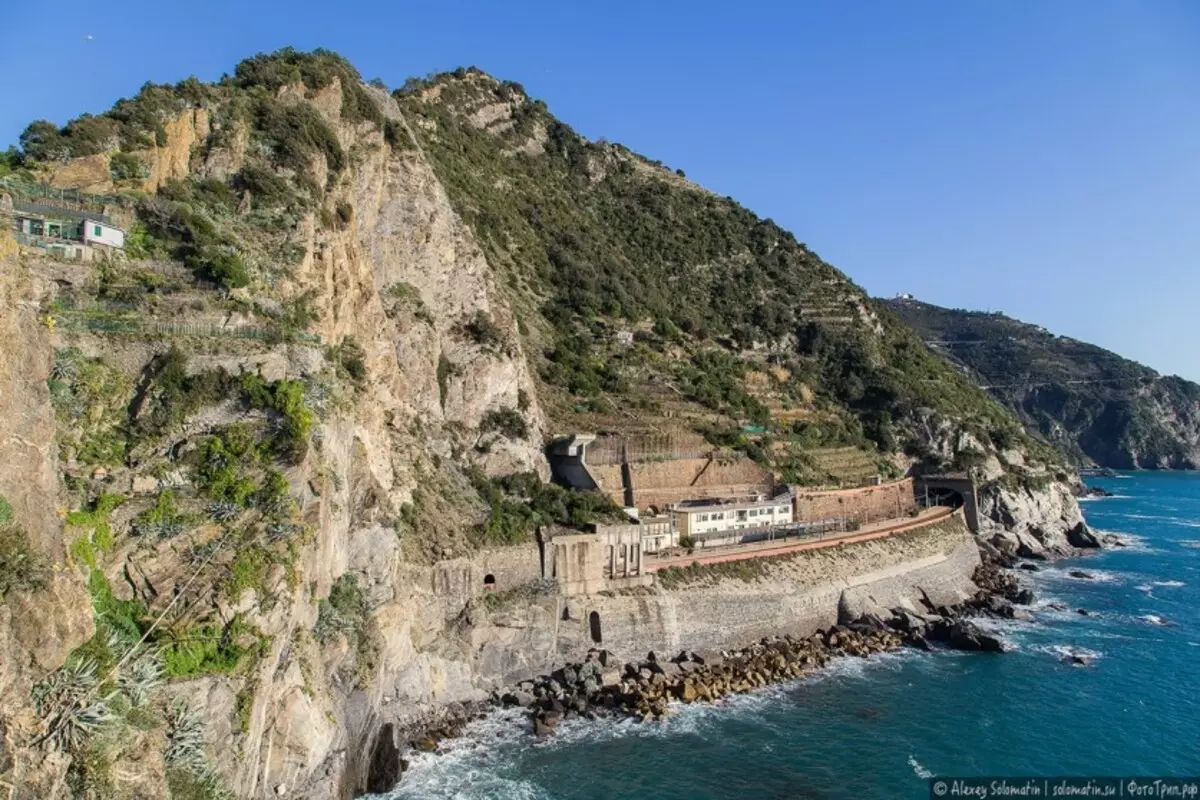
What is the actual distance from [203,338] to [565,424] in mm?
29242

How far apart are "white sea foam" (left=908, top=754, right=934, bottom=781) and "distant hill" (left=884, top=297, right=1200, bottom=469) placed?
14457 cm

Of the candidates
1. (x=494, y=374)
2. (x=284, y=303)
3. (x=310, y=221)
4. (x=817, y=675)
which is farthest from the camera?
(x=494, y=374)

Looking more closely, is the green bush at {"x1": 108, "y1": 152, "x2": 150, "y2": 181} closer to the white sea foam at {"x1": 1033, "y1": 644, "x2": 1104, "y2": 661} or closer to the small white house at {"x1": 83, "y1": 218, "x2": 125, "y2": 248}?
the small white house at {"x1": 83, "y1": 218, "x2": 125, "y2": 248}

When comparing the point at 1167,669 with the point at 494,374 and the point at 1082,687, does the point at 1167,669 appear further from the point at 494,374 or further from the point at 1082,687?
the point at 494,374

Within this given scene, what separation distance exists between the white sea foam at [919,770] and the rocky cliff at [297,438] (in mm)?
11898

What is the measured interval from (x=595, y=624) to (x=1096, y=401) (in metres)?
160

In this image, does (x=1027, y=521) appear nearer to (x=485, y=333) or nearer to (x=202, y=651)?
(x=485, y=333)

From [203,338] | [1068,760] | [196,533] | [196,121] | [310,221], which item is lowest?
[1068,760]

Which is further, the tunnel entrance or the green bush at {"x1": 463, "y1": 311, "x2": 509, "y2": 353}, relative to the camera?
the green bush at {"x1": 463, "y1": 311, "x2": 509, "y2": 353}

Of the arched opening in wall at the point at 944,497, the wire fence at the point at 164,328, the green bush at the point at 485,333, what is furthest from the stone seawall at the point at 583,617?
the arched opening in wall at the point at 944,497

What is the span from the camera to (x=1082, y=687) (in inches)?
1334

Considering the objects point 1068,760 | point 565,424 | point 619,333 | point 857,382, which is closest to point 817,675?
point 1068,760

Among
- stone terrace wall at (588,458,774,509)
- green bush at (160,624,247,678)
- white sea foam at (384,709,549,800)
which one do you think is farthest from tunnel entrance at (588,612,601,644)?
green bush at (160,624,247,678)

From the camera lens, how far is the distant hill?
6043 inches
